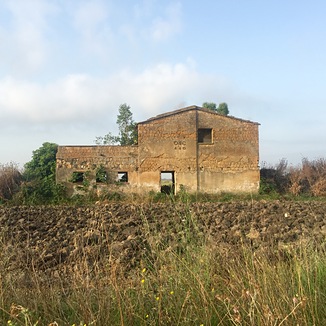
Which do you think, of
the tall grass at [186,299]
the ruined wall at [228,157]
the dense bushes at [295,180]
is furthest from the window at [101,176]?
the tall grass at [186,299]

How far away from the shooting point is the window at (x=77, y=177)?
2158 centimetres

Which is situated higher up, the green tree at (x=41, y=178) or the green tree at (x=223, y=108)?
the green tree at (x=223, y=108)

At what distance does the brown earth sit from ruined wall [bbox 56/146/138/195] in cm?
480

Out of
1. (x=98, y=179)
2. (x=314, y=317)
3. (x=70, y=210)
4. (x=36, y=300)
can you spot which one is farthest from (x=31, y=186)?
(x=314, y=317)

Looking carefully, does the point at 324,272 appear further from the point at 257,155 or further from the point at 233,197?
the point at 257,155

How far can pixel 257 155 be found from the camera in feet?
75.8

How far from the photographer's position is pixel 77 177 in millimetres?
21672

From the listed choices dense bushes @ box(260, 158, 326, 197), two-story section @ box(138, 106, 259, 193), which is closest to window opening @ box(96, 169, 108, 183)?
two-story section @ box(138, 106, 259, 193)

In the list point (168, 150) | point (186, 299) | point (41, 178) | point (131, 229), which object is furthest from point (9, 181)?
point (186, 299)

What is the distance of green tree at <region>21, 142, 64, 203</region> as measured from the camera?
21266 mm

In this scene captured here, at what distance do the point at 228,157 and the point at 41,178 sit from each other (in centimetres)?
1077

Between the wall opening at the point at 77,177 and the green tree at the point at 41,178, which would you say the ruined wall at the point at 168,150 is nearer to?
the wall opening at the point at 77,177

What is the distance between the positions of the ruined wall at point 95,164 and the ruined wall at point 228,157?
3824mm

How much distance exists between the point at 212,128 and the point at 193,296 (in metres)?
19.6
